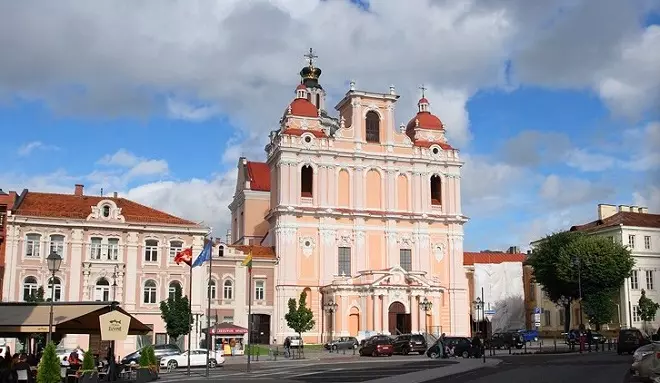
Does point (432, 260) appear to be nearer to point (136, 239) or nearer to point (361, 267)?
point (361, 267)

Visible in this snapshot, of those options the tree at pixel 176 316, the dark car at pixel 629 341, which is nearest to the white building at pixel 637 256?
the dark car at pixel 629 341

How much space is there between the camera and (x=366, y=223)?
3147 inches

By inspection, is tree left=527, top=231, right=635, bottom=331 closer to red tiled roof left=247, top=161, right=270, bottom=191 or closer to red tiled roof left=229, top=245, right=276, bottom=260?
red tiled roof left=229, top=245, right=276, bottom=260

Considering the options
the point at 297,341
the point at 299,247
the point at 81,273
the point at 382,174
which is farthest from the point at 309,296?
the point at 81,273

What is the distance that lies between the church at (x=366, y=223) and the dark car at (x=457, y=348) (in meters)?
18.4

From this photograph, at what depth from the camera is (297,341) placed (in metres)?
67.7

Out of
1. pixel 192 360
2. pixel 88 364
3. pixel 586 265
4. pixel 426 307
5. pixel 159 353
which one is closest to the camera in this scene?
pixel 88 364

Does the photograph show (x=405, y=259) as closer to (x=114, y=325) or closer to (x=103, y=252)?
(x=103, y=252)

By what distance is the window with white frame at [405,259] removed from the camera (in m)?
80.8

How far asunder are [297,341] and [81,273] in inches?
753

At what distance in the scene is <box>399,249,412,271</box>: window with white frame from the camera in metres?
80.8

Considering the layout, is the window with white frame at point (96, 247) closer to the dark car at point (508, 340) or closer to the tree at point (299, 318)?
the tree at point (299, 318)

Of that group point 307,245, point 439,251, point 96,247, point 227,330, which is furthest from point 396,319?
point 96,247

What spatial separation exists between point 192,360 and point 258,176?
52120mm
